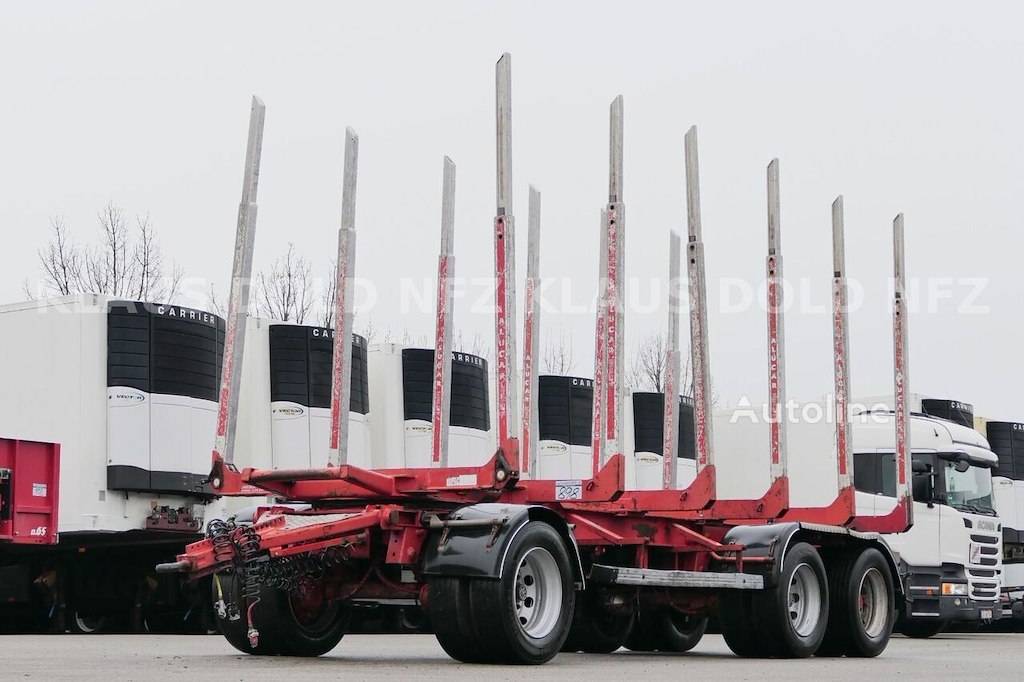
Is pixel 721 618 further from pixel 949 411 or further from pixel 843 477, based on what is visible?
pixel 949 411

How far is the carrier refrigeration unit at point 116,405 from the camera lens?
56.4 ft

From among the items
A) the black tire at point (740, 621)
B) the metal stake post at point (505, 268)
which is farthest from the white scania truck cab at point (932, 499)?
the metal stake post at point (505, 268)

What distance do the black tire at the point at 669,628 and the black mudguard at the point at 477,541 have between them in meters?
4.11

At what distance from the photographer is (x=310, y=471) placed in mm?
11273

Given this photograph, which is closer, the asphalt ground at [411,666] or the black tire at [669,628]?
the asphalt ground at [411,666]

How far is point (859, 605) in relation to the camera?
14.1 meters

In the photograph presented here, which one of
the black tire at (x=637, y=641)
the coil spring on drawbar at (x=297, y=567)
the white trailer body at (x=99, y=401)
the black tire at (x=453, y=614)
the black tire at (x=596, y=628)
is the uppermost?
the white trailer body at (x=99, y=401)

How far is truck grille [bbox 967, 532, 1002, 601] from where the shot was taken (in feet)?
66.5

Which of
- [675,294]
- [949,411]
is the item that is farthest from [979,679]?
[949,411]

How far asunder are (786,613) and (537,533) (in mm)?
3205

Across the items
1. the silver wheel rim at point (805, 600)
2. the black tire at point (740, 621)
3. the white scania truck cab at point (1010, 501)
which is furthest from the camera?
the white scania truck cab at point (1010, 501)

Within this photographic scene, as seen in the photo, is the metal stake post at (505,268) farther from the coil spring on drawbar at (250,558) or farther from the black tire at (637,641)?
the black tire at (637,641)

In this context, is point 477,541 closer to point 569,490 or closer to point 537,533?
point 537,533

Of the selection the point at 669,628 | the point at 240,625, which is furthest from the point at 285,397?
the point at 240,625
